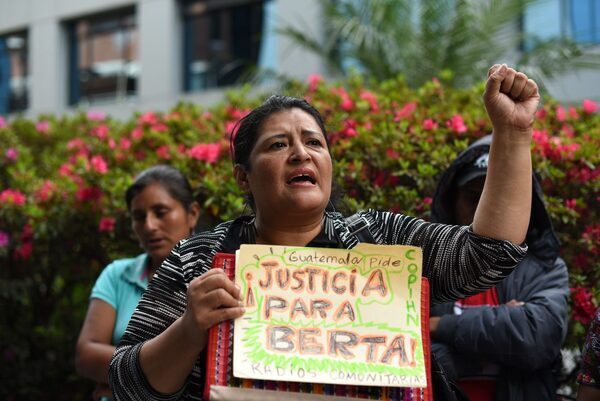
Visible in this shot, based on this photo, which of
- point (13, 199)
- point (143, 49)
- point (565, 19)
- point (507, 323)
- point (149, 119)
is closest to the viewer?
point (507, 323)

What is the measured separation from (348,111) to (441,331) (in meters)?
1.99

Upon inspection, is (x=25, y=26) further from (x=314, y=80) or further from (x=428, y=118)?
(x=428, y=118)

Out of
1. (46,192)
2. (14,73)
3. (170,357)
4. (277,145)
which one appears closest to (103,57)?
(14,73)

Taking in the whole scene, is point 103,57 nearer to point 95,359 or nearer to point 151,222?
point 151,222

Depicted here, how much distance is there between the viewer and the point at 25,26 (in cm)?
1717

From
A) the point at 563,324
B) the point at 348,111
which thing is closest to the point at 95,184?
the point at 348,111

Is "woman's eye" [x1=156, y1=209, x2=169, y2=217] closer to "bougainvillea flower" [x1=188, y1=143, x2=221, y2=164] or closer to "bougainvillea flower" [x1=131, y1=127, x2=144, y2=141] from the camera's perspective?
"bougainvillea flower" [x1=188, y1=143, x2=221, y2=164]

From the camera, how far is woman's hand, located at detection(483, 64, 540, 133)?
1.68 meters

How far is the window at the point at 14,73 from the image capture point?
1758 centimetres

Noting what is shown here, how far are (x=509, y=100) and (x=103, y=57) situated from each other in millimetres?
15851

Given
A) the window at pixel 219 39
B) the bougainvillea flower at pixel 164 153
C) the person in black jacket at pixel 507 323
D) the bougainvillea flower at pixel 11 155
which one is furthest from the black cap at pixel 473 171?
the window at pixel 219 39

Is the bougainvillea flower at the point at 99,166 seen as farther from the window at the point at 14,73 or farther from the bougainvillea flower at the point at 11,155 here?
the window at the point at 14,73

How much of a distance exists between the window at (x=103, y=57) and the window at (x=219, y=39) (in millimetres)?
1282

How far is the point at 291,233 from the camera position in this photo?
1.91m
